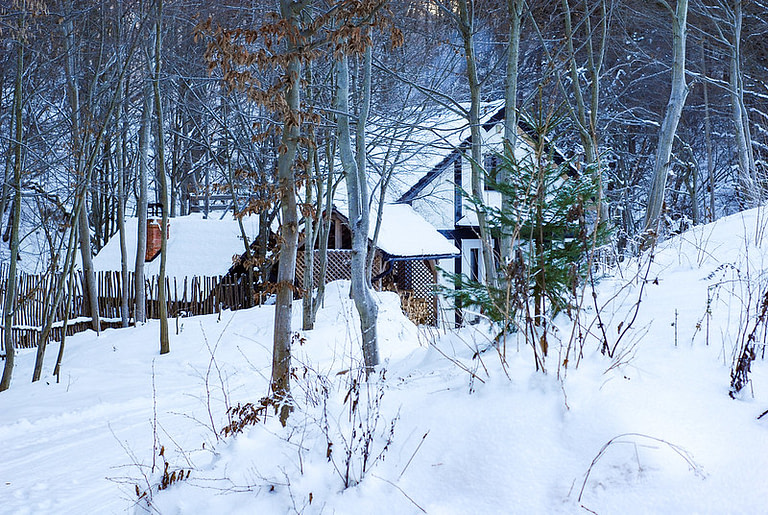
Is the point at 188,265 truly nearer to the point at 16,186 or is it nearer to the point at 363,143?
the point at 16,186

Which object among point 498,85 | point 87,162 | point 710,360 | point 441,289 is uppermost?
point 498,85

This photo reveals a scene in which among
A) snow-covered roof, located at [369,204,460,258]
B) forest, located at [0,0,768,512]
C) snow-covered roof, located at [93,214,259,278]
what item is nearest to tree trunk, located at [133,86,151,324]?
forest, located at [0,0,768,512]

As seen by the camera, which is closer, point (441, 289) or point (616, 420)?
point (616, 420)

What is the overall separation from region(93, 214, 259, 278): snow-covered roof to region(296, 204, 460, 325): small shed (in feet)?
8.55

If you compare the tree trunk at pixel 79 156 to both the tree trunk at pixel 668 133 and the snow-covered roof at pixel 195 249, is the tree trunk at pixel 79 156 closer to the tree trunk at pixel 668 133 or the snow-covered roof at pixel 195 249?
the snow-covered roof at pixel 195 249

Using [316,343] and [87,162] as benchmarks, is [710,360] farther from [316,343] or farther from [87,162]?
[87,162]

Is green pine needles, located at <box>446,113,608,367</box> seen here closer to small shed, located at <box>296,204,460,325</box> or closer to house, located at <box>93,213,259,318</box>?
small shed, located at <box>296,204,460,325</box>

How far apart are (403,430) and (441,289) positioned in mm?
1542

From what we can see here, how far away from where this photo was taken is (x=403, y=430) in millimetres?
3076

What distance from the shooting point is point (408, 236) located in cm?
1614

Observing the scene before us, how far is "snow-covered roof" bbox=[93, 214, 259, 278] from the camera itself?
16797 mm

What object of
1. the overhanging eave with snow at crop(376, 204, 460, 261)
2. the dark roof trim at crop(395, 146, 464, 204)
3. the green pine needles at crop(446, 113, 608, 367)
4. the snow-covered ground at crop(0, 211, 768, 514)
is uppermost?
the dark roof trim at crop(395, 146, 464, 204)

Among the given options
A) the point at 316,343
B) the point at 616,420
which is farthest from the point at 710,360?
the point at 316,343

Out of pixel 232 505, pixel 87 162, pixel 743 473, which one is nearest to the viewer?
pixel 743 473
